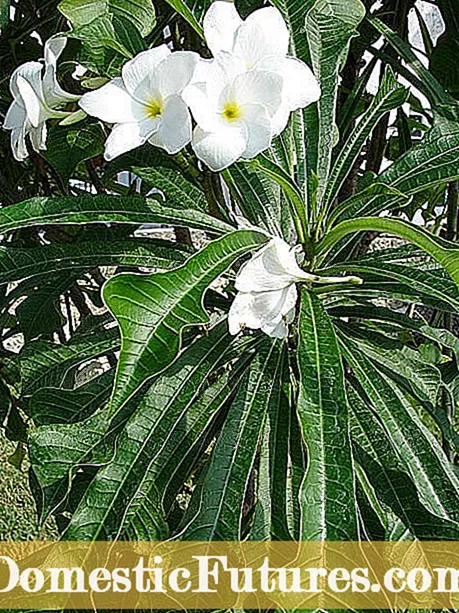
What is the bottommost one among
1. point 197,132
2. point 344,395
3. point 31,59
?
point 344,395

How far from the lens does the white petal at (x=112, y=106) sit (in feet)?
2.47

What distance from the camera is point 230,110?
0.72 metres

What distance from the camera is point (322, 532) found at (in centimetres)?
66

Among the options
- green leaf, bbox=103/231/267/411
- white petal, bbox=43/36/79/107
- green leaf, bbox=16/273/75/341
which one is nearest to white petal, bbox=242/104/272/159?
green leaf, bbox=103/231/267/411

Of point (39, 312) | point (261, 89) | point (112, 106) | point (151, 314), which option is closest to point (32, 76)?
point (112, 106)

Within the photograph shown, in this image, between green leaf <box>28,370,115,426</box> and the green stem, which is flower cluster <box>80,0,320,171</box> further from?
green leaf <box>28,370,115,426</box>

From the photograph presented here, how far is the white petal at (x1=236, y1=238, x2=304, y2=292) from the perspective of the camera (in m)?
0.73

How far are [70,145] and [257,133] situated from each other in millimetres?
321

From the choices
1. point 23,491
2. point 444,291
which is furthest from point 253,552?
point 23,491

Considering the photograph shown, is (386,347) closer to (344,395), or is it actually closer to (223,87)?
(344,395)

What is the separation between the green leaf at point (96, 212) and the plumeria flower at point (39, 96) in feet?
0.35

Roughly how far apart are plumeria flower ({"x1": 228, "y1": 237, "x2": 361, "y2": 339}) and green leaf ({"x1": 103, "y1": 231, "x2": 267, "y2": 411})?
7 centimetres

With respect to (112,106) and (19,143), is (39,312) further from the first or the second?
(112,106)

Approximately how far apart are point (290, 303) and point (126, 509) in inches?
8.5
